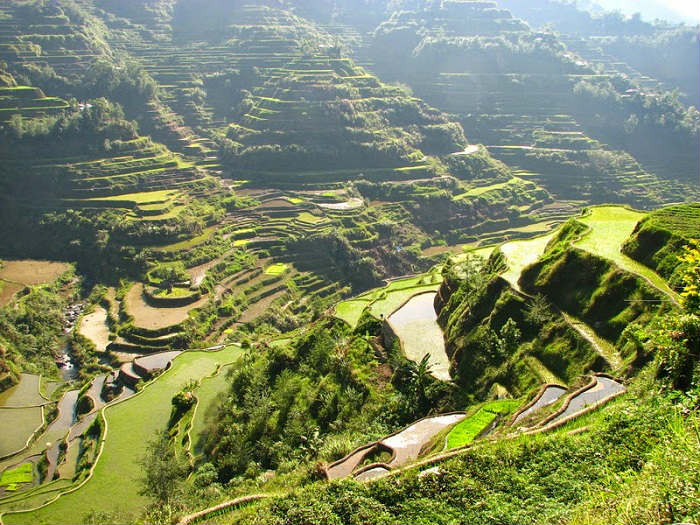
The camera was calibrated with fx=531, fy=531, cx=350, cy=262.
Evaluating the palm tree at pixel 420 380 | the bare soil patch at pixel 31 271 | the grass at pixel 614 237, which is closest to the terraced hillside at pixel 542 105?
the grass at pixel 614 237

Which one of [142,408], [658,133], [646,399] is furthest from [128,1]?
[646,399]

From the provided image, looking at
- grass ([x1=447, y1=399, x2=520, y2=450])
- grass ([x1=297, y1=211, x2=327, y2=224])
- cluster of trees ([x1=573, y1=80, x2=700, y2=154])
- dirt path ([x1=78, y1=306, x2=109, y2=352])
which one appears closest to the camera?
grass ([x1=447, y1=399, x2=520, y2=450])

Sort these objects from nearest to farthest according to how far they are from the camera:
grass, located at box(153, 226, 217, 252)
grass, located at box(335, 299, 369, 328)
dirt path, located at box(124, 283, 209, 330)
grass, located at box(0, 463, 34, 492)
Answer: grass, located at box(0, 463, 34, 492), grass, located at box(335, 299, 369, 328), dirt path, located at box(124, 283, 209, 330), grass, located at box(153, 226, 217, 252)

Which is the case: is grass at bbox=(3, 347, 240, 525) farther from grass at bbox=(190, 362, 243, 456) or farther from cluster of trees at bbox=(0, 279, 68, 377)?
cluster of trees at bbox=(0, 279, 68, 377)

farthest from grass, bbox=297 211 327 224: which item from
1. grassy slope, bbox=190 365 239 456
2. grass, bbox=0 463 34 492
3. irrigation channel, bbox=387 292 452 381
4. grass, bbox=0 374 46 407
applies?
grass, bbox=0 463 34 492

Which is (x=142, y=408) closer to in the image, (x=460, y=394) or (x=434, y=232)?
(x=460, y=394)
